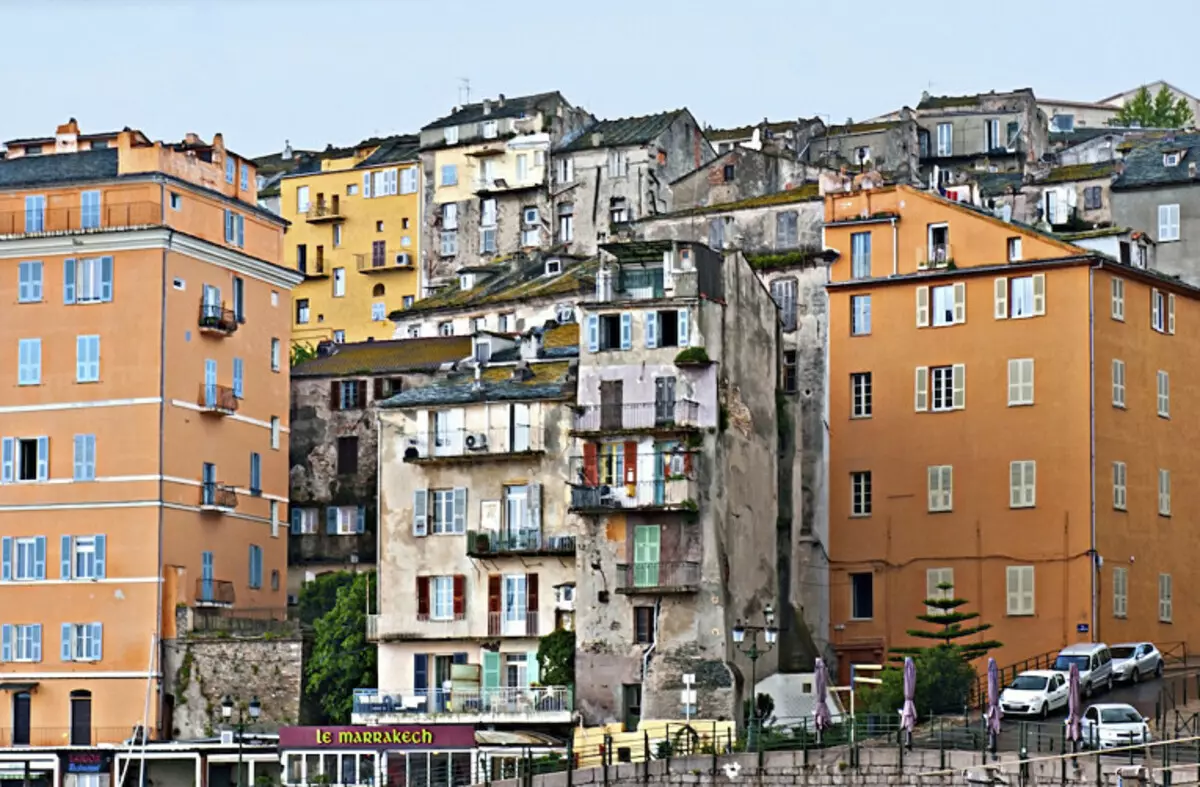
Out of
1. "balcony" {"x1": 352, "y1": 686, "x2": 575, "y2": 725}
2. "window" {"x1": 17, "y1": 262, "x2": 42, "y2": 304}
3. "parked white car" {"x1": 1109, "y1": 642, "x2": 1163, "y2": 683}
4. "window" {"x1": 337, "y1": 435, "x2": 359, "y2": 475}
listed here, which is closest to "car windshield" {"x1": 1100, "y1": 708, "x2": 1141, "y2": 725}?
"parked white car" {"x1": 1109, "y1": 642, "x2": 1163, "y2": 683}

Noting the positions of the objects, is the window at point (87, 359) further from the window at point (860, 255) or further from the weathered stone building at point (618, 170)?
the weathered stone building at point (618, 170)

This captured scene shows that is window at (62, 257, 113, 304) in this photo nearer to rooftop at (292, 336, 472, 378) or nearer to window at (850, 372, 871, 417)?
rooftop at (292, 336, 472, 378)

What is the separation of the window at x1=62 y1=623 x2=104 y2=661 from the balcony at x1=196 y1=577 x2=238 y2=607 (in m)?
3.68

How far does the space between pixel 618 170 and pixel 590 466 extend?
43137mm

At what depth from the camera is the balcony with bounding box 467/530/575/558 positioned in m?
88.6

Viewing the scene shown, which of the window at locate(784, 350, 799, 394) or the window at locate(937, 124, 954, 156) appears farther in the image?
the window at locate(937, 124, 954, 156)

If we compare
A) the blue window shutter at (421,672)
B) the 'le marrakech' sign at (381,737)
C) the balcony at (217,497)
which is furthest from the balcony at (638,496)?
the balcony at (217,497)

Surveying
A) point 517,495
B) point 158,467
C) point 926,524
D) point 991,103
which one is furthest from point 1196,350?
point 991,103

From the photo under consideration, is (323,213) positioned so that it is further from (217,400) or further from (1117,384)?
(1117,384)

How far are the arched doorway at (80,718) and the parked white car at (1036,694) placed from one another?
33701mm

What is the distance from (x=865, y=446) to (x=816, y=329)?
500cm

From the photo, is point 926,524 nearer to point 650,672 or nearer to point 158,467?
point 650,672

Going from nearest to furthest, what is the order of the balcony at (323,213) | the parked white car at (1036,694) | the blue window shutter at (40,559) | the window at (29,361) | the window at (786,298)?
the parked white car at (1036,694) → the blue window shutter at (40,559) → the window at (786,298) → the window at (29,361) → the balcony at (323,213)

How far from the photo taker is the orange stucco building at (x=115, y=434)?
9531cm
